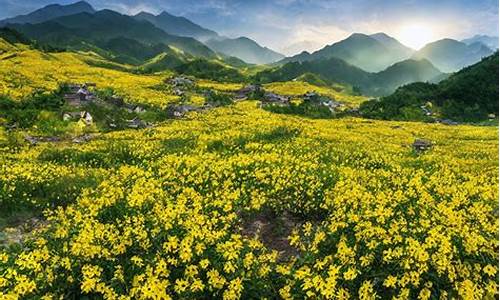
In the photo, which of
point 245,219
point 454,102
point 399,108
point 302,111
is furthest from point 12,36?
point 245,219

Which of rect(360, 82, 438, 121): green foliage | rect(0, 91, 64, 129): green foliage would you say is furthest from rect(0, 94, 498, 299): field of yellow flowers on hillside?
rect(360, 82, 438, 121): green foliage

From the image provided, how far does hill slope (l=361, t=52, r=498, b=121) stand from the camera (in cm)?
7538

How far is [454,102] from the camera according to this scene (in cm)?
8981

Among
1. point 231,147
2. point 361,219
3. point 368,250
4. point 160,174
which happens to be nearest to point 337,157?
point 231,147

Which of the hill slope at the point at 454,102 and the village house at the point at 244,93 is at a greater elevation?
the hill slope at the point at 454,102

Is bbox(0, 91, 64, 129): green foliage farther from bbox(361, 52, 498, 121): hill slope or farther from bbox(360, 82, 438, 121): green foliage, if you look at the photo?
bbox(361, 52, 498, 121): hill slope

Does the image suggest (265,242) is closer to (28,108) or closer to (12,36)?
(28,108)

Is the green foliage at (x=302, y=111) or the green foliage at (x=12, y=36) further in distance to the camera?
the green foliage at (x=12, y=36)

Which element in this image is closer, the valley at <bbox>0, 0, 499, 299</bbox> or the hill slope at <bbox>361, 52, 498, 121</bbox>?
the valley at <bbox>0, 0, 499, 299</bbox>

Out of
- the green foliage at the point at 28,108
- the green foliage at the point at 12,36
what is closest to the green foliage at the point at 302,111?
the green foliage at the point at 28,108

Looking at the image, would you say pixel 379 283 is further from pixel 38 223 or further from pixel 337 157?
pixel 337 157

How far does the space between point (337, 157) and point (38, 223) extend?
14.2m

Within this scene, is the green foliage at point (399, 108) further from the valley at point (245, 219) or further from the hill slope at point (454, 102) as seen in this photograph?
the valley at point (245, 219)

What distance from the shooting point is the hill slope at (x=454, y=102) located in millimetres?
75375
